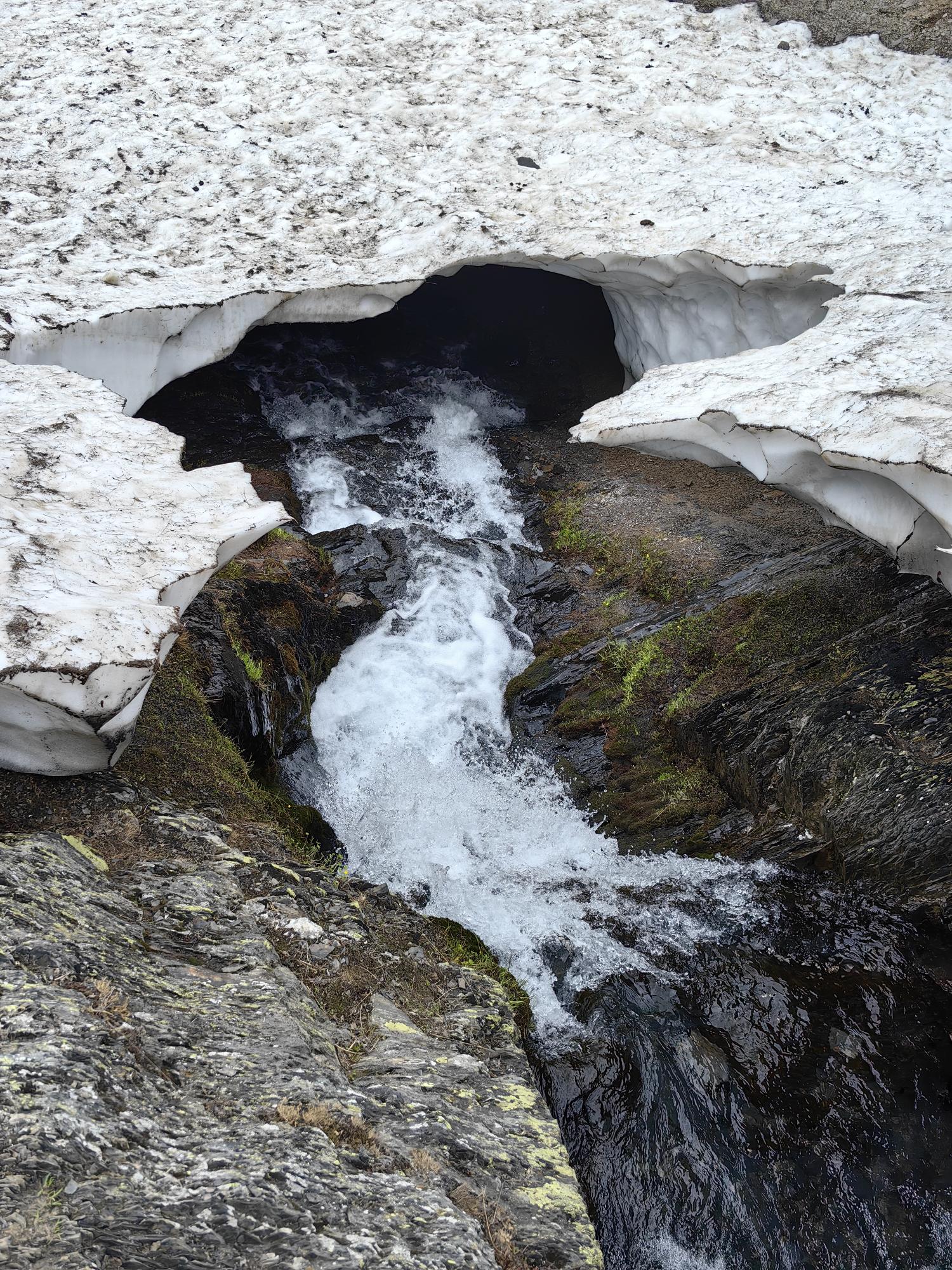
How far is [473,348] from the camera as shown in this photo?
15.0 meters

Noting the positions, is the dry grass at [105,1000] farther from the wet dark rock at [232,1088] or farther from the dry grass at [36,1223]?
the dry grass at [36,1223]

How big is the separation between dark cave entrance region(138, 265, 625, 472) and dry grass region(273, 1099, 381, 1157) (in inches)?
395

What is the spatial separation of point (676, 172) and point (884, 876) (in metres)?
8.84

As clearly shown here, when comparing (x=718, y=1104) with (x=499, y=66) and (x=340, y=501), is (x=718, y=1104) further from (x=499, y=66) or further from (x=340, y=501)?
(x=499, y=66)

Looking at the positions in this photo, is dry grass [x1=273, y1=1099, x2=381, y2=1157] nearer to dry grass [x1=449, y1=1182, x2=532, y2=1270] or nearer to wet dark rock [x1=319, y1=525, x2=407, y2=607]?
dry grass [x1=449, y1=1182, x2=532, y2=1270]

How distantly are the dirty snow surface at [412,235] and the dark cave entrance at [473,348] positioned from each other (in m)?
1.19

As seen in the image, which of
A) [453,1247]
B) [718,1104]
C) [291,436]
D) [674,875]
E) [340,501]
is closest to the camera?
[453,1247]

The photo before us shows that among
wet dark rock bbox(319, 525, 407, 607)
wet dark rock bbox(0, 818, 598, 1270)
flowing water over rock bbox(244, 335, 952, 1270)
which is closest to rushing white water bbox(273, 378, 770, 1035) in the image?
flowing water over rock bbox(244, 335, 952, 1270)

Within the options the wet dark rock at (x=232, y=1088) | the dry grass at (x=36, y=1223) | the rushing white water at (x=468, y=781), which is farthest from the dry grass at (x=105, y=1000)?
the rushing white water at (x=468, y=781)

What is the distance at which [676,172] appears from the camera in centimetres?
1138

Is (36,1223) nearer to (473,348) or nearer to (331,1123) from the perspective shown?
(331,1123)

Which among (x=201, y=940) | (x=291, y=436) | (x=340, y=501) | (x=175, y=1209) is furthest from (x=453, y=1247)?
(x=291, y=436)

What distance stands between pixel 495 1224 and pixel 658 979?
11.7 feet

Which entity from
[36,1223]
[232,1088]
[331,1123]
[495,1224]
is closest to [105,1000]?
[232,1088]
